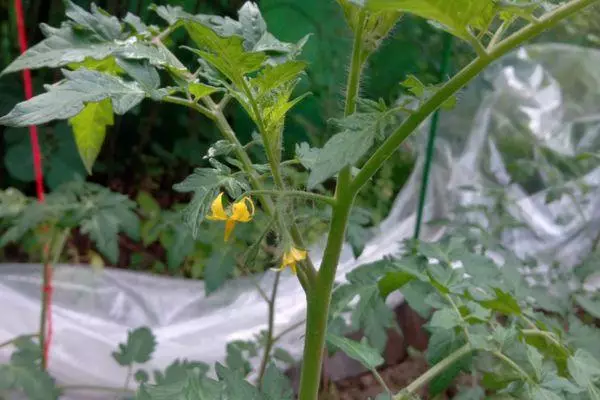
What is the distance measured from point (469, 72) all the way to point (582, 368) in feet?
1.53

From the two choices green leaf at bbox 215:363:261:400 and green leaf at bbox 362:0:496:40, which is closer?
green leaf at bbox 362:0:496:40

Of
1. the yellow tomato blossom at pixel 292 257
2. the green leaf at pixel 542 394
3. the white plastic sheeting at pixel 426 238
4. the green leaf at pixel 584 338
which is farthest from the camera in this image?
the white plastic sheeting at pixel 426 238

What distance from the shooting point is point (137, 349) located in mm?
1372

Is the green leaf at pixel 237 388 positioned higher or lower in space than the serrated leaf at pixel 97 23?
lower

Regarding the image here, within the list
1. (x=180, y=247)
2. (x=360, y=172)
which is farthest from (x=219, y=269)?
(x=360, y=172)

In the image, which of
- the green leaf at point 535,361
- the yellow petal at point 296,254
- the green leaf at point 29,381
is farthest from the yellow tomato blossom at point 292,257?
the green leaf at point 29,381

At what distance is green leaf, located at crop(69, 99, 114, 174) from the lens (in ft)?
2.99

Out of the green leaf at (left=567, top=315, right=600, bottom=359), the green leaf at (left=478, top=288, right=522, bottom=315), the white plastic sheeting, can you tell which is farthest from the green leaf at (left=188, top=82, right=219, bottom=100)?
the white plastic sheeting

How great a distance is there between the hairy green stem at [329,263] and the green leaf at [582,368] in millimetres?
330

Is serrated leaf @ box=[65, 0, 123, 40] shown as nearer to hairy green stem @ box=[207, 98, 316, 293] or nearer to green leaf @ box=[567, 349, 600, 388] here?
hairy green stem @ box=[207, 98, 316, 293]

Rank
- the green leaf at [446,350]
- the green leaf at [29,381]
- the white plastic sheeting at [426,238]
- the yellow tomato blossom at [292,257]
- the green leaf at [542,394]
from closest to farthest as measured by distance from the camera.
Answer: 1. the yellow tomato blossom at [292,257]
2. the green leaf at [542,394]
3. the green leaf at [446,350]
4. the green leaf at [29,381]
5. the white plastic sheeting at [426,238]

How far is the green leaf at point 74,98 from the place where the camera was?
2.08 feet

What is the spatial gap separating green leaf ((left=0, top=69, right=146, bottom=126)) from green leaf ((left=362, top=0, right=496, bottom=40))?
0.98 ft

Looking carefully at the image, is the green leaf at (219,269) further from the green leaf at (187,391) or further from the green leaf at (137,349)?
the green leaf at (187,391)
